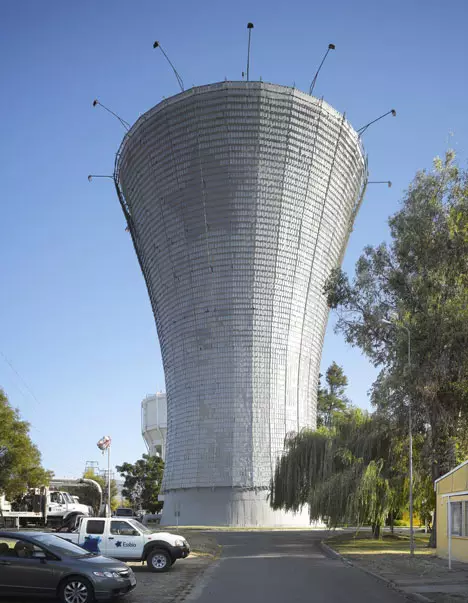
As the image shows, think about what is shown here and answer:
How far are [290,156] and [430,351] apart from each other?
31605 millimetres

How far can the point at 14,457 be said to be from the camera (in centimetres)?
4459

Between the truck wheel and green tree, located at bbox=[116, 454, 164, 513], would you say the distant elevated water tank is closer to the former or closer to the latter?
green tree, located at bbox=[116, 454, 164, 513]

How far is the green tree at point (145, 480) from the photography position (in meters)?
99.8

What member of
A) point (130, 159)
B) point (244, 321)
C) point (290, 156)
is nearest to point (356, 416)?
point (244, 321)

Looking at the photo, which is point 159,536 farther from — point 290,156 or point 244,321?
point 290,156

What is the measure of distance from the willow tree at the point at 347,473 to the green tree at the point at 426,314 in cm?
231

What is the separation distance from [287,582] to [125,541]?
187 inches

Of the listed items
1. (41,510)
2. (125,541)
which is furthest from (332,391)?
(125,541)

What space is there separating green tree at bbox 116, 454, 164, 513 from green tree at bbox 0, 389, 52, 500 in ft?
179

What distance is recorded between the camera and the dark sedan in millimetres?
12852

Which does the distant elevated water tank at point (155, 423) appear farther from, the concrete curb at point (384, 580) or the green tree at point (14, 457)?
the concrete curb at point (384, 580)

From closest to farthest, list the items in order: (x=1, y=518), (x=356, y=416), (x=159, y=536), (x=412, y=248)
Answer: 1. (x=159, y=536)
2. (x=412, y=248)
3. (x=356, y=416)
4. (x=1, y=518)

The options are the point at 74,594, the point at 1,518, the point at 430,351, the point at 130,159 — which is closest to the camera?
the point at 74,594

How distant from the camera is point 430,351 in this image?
28.7 meters
